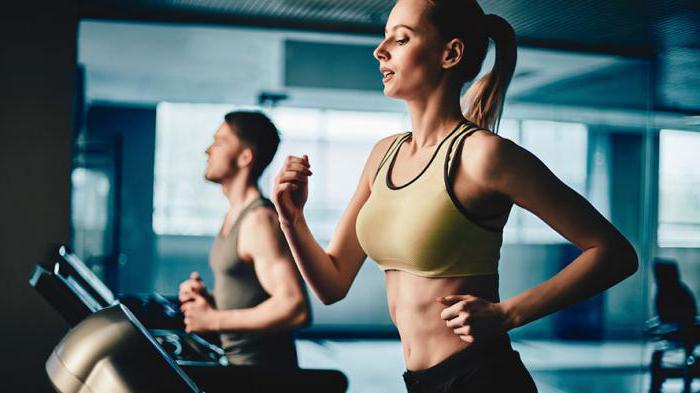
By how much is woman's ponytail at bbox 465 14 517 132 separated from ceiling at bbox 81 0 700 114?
2.77 metres

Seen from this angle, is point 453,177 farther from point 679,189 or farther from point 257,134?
point 679,189

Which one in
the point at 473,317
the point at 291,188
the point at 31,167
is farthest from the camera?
the point at 31,167

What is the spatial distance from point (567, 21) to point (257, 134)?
256 cm

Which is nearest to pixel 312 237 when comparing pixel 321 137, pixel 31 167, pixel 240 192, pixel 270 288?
pixel 270 288

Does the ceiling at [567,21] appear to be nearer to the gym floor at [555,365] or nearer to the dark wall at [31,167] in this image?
the dark wall at [31,167]

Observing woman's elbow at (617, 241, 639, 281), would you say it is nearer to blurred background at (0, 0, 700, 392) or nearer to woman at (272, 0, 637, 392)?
woman at (272, 0, 637, 392)

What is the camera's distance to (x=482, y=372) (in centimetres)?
118

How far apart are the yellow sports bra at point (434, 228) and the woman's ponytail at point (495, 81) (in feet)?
0.24

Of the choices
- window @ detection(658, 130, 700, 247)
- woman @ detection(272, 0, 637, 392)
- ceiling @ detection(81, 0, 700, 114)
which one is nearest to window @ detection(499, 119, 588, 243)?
ceiling @ detection(81, 0, 700, 114)

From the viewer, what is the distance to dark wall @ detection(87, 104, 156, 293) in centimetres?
668

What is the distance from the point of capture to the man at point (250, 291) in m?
2.13

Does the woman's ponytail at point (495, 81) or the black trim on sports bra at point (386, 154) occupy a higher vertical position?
the woman's ponytail at point (495, 81)

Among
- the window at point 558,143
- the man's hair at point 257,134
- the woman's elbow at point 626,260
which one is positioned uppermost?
the window at point 558,143

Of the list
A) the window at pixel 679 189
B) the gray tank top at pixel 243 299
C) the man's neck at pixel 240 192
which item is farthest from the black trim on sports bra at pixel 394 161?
the window at pixel 679 189
